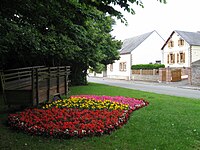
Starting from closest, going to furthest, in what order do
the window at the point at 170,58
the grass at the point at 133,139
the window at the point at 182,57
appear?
the grass at the point at 133,139
the window at the point at 182,57
the window at the point at 170,58

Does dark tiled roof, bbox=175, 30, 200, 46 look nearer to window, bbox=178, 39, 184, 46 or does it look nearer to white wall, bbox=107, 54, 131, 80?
window, bbox=178, 39, 184, 46

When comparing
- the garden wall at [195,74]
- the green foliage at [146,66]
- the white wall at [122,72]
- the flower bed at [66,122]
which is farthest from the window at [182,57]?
the flower bed at [66,122]

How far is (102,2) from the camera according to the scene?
5.43 m

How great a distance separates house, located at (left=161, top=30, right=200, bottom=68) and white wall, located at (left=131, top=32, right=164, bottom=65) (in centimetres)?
256

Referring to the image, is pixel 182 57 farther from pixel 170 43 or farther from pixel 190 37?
pixel 170 43

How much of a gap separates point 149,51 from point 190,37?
28.0ft

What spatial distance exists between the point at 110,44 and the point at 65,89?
560 inches

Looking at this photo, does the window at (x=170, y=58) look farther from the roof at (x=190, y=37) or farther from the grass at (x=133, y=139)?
the grass at (x=133, y=139)

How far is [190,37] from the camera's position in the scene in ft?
133

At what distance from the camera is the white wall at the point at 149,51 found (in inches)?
1779

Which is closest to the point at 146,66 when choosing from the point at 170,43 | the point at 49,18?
the point at 170,43

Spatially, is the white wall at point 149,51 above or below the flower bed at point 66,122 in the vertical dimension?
above

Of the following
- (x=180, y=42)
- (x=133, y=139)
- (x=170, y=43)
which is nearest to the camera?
(x=133, y=139)

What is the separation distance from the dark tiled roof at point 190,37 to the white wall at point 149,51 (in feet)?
21.1
